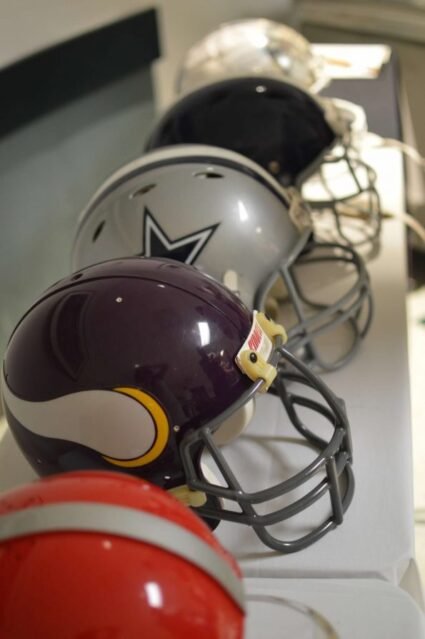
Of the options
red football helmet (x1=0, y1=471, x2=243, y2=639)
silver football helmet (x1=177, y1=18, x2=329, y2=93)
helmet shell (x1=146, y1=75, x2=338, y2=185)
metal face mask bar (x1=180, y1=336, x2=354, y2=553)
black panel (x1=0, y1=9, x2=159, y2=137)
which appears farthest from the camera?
black panel (x1=0, y1=9, x2=159, y2=137)

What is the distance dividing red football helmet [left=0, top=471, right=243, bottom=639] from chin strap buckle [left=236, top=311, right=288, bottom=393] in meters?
0.19

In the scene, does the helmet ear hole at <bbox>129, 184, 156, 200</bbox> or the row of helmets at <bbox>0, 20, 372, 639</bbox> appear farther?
the helmet ear hole at <bbox>129, 184, 156, 200</bbox>

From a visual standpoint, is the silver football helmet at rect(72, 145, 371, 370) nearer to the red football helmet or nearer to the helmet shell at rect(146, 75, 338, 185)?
the helmet shell at rect(146, 75, 338, 185)

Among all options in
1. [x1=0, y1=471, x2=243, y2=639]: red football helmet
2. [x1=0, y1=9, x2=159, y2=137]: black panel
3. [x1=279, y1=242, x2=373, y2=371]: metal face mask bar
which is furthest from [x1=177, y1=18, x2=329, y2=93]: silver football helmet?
[x1=0, y1=471, x2=243, y2=639]: red football helmet

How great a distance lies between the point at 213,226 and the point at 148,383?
0.75ft

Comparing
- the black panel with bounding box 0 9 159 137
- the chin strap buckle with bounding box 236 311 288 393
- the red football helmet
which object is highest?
the red football helmet

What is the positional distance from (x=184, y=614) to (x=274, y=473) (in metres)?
0.29

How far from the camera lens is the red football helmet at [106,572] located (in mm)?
394

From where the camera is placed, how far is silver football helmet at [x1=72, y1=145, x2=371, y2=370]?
0.75m

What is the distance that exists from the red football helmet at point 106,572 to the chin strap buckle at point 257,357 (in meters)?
0.19

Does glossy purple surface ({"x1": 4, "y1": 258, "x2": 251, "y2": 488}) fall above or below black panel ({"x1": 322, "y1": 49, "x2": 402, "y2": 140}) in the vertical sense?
above

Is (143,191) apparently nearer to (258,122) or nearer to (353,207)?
(258,122)

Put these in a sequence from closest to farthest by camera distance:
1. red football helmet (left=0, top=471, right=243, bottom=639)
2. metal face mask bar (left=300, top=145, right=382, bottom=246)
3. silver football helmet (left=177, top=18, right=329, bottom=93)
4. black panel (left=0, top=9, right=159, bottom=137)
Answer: red football helmet (left=0, top=471, right=243, bottom=639), metal face mask bar (left=300, top=145, right=382, bottom=246), silver football helmet (left=177, top=18, right=329, bottom=93), black panel (left=0, top=9, right=159, bottom=137)

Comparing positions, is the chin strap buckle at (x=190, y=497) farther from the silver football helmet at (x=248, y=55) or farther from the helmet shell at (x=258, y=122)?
the silver football helmet at (x=248, y=55)
